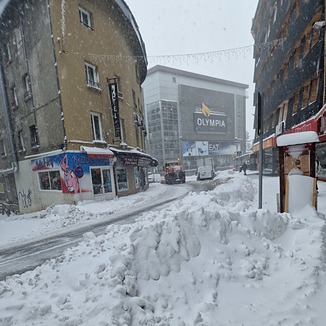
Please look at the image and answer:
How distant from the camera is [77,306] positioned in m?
2.46

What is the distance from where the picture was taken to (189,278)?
Result: 2.92 meters

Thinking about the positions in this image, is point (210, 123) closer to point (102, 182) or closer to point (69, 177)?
point (102, 182)

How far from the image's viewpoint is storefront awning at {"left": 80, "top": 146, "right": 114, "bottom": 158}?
1249cm

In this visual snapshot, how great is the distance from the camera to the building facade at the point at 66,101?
12.3m

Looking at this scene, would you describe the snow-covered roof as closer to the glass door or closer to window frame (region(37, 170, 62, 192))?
the glass door

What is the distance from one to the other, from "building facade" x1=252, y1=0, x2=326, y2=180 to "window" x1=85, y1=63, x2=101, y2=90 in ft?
34.6

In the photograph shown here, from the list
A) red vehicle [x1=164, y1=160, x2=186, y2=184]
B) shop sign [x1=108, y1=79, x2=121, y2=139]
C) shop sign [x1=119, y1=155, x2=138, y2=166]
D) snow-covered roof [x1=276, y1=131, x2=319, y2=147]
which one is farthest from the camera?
red vehicle [x1=164, y1=160, x2=186, y2=184]

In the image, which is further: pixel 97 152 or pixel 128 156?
pixel 128 156

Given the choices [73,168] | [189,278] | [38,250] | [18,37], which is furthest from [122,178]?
[189,278]

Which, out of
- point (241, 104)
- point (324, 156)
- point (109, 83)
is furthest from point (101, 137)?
point (241, 104)

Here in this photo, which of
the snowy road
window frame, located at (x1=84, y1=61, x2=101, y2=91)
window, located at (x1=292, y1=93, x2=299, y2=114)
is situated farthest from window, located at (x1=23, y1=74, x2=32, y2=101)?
window, located at (x1=292, y1=93, x2=299, y2=114)

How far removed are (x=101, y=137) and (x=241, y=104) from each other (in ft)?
204

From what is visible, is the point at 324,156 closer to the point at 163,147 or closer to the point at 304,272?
the point at 304,272

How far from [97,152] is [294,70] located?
16.1 meters
